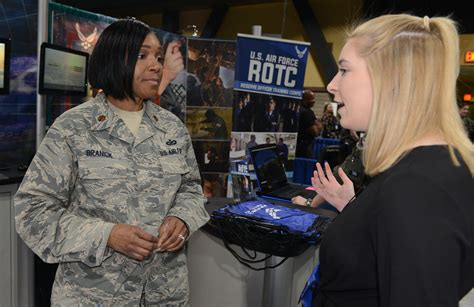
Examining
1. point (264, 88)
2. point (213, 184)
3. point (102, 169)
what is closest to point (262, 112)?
point (264, 88)

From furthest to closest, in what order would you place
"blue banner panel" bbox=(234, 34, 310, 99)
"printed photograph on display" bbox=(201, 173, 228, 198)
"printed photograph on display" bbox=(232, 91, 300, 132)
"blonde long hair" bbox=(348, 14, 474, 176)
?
1. "printed photograph on display" bbox=(201, 173, 228, 198)
2. "printed photograph on display" bbox=(232, 91, 300, 132)
3. "blue banner panel" bbox=(234, 34, 310, 99)
4. "blonde long hair" bbox=(348, 14, 474, 176)

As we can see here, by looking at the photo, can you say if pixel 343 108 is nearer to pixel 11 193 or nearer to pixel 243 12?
pixel 11 193

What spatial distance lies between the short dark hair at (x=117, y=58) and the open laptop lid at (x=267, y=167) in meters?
0.91

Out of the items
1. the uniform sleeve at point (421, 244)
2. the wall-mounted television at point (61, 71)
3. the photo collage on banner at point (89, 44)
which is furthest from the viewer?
the photo collage on banner at point (89, 44)

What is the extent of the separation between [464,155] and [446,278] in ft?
0.73

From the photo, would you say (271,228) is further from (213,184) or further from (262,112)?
(213,184)

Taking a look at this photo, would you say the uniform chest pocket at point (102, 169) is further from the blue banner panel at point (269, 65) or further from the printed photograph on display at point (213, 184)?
the printed photograph on display at point (213, 184)

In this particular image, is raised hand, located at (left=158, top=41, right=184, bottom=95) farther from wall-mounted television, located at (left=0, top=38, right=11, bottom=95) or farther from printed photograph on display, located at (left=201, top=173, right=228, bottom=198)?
wall-mounted television, located at (left=0, top=38, right=11, bottom=95)

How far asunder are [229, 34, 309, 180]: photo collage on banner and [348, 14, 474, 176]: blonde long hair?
8.72 ft

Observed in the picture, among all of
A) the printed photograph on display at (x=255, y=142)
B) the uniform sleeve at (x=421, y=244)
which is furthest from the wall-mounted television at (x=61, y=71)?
the uniform sleeve at (x=421, y=244)

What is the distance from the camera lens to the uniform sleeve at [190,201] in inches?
51.5

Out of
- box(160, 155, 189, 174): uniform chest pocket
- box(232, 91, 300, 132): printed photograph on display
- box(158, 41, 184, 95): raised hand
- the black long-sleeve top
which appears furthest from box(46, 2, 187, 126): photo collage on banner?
the black long-sleeve top

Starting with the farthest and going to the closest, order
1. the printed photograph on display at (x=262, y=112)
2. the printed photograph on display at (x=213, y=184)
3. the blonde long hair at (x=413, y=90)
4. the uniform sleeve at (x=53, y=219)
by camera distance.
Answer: the printed photograph on display at (x=213, y=184) → the printed photograph on display at (x=262, y=112) → the uniform sleeve at (x=53, y=219) → the blonde long hair at (x=413, y=90)

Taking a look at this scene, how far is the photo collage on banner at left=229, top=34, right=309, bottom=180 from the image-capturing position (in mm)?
3445
